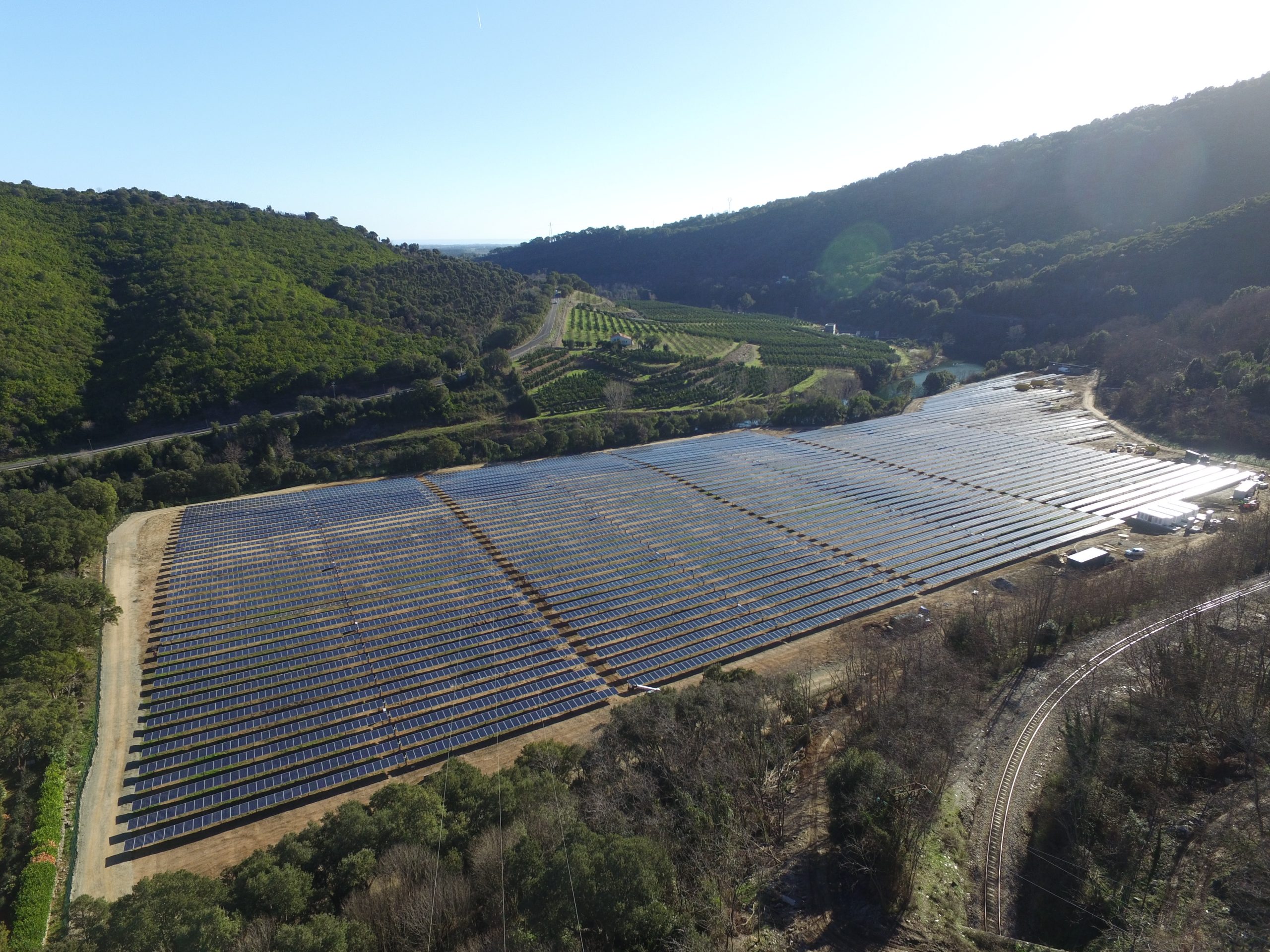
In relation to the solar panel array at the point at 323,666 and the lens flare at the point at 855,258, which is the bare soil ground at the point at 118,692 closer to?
the solar panel array at the point at 323,666

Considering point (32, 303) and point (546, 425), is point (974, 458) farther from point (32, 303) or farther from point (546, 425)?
point (32, 303)

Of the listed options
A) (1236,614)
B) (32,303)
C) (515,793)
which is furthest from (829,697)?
(32,303)

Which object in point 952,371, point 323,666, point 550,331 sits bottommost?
point 952,371

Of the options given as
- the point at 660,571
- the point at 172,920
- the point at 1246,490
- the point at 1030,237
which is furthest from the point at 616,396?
the point at 1030,237

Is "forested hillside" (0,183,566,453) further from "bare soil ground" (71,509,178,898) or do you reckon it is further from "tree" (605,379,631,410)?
"bare soil ground" (71,509,178,898)

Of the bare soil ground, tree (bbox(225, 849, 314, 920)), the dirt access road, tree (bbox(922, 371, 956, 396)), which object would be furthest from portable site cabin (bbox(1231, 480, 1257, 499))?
the bare soil ground

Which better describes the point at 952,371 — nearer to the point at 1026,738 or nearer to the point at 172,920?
the point at 1026,738

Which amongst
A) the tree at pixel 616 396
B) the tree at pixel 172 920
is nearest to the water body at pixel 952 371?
the tree at pixel 616 396
